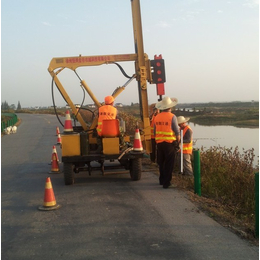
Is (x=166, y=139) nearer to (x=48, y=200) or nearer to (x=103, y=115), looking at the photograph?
(x=103, y=115)

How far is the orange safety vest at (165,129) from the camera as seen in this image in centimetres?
826

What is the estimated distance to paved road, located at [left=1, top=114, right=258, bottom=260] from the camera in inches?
186

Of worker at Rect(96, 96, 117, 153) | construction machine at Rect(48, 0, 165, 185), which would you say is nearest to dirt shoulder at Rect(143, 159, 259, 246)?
construction machine at Rect(48, 0, 165, 185)

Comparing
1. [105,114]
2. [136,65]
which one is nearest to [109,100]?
[105,114]

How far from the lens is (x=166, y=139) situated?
8.28m

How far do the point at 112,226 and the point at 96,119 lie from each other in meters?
4.57

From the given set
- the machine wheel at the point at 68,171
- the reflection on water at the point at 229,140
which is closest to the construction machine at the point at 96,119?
the machine wheel at the point at 68,171

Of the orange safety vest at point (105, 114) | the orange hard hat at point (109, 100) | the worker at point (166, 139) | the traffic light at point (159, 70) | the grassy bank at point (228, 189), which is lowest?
the grassy bank at point (228, 189)

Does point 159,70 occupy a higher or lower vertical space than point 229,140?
higher

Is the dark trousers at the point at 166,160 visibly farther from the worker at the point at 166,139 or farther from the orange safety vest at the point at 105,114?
the orange safety vest at the point at 105,114

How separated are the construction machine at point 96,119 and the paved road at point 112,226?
1.73 ft

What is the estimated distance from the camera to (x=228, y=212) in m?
6.52

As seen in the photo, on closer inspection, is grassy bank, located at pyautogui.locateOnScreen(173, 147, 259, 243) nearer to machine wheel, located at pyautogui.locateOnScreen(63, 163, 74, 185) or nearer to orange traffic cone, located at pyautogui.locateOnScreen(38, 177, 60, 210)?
machine wheel, located at pyautogui.locateOnScreen(63, 163, 74, 185)

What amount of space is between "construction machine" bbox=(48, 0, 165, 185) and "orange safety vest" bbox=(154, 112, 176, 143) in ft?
2.69
